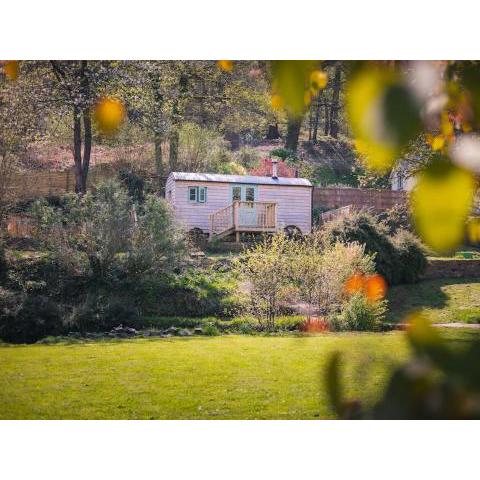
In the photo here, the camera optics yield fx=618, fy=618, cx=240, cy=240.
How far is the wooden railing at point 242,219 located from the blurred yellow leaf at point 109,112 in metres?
1.18

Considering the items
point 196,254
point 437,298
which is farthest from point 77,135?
point 437,298

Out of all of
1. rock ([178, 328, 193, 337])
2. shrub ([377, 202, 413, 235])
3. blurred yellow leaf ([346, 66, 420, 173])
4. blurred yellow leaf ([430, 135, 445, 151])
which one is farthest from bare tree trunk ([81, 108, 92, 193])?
blurred yellow leaf ([346, 66, 420, 173])

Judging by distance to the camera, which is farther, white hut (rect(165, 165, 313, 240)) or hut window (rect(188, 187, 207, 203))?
white hut (rect(165, 165, 313, 240))

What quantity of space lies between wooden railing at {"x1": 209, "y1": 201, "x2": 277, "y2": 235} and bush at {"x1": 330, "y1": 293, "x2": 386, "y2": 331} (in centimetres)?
116

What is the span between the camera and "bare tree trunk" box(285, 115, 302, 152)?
4.10 metres

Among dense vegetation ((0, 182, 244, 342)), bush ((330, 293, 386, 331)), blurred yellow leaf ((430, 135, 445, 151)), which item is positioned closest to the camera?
blurred yellow leaf ((430, 135, 445, 151))

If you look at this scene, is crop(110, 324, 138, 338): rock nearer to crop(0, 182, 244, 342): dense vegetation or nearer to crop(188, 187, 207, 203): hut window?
crop(0, 182, 244, 342): dense vegetation

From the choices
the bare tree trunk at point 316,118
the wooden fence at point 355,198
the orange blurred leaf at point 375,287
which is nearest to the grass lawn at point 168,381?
the orange blurred leaf at point 375,287

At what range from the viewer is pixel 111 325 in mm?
4988

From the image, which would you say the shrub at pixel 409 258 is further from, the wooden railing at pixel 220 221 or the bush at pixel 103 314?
the bush at pixel 103 314

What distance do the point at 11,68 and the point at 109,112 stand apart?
0.85 metres
